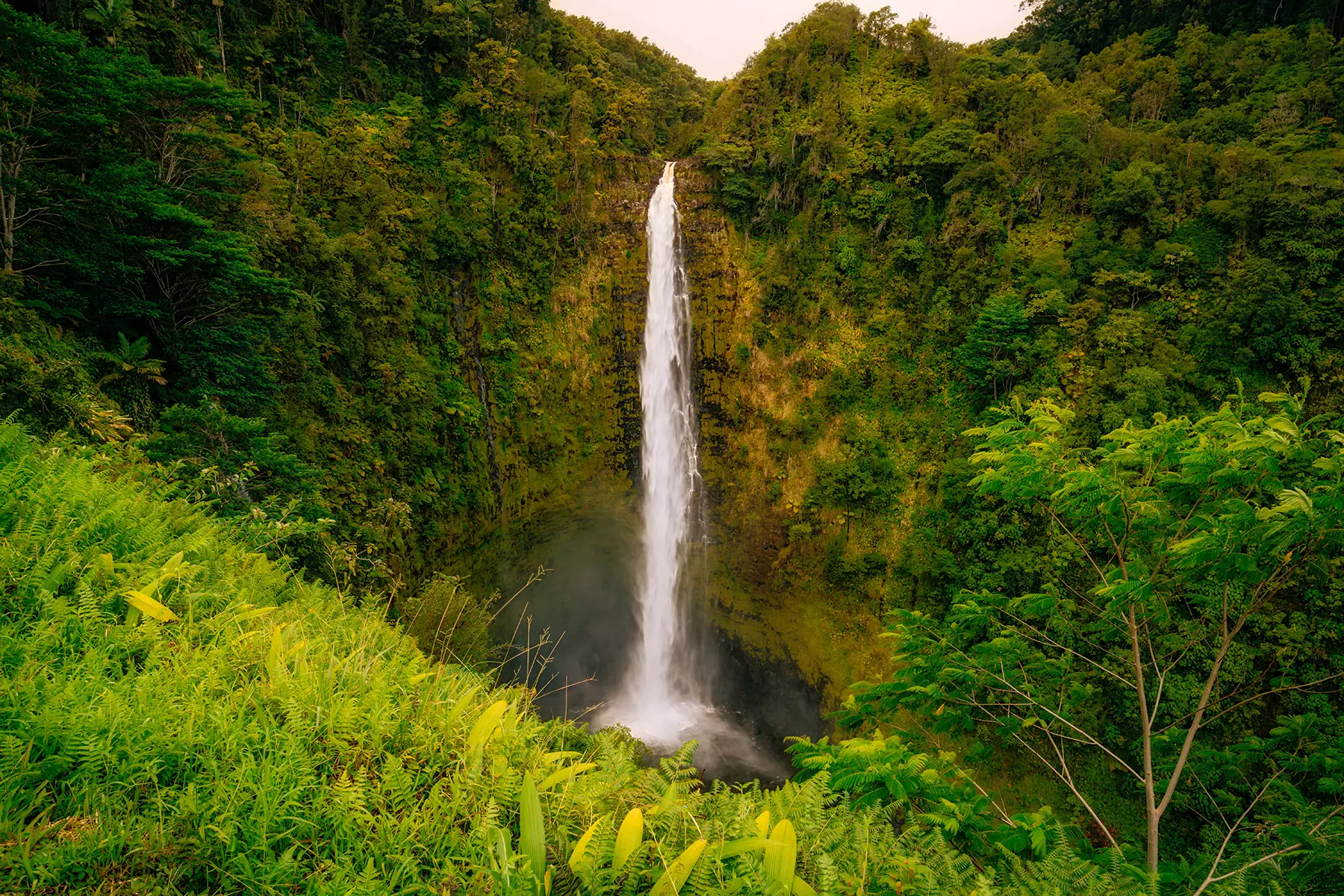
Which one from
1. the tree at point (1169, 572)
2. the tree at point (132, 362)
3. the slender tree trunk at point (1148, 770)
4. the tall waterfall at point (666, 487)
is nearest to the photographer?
the tree at point (1169, 572)

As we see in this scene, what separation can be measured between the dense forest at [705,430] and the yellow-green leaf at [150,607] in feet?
0.28

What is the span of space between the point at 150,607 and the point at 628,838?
209 cm

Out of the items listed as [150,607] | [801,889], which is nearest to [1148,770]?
[801,889]

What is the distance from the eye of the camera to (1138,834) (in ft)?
37.6

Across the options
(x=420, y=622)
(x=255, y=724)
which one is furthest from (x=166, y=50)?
(x=255, y=724)

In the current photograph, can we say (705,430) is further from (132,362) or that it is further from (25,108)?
(25,108)

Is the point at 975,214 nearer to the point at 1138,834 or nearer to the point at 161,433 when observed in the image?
the point at 1138,834

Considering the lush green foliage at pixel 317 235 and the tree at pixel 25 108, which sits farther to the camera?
the lush green foliage at pixel 317 235

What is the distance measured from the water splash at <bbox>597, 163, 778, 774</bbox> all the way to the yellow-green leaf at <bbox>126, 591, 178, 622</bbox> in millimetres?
16427

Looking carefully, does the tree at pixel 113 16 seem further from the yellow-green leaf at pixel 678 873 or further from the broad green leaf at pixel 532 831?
the yellow-green leaf at pixel 678 873

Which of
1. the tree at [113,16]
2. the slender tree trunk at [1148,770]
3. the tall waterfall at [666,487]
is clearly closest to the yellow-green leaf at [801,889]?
the slender tree trunk at [1148,770]

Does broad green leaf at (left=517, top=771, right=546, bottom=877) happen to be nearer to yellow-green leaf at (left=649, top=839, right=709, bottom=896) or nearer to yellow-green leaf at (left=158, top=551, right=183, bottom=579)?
yellow-green leaf at (left=649, top=839, right=709, bottom=896)

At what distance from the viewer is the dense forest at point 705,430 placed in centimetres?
172

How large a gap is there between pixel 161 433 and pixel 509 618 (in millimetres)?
12113
